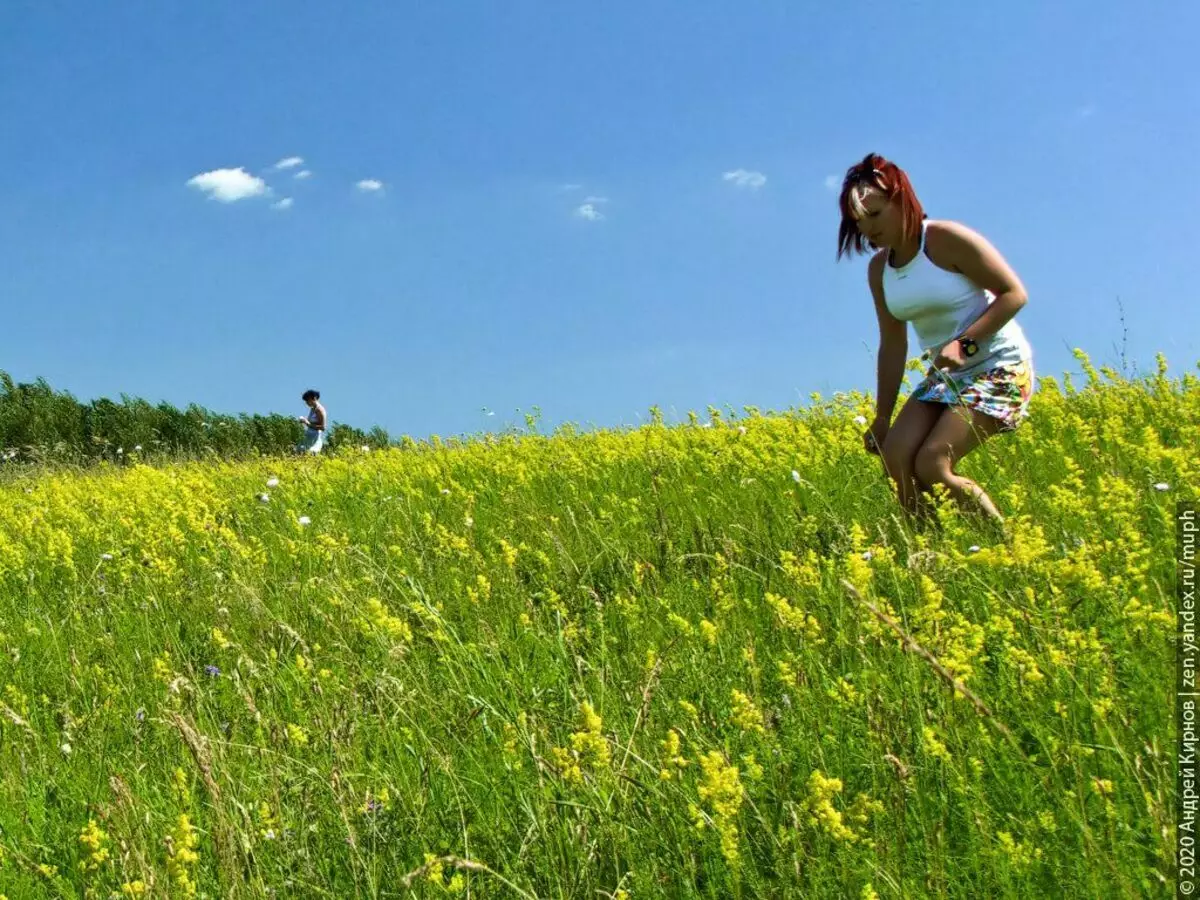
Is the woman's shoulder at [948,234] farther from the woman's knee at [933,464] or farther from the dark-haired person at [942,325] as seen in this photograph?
the woman's knee at [933,464]

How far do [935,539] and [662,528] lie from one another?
128 cm

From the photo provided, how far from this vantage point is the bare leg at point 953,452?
4.28 metres

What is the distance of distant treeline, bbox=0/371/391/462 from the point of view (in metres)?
22.8

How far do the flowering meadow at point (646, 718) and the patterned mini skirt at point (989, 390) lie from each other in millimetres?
481

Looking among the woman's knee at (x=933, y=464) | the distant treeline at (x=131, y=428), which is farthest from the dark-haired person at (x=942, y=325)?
the distant treeline at (x=131, y=428)

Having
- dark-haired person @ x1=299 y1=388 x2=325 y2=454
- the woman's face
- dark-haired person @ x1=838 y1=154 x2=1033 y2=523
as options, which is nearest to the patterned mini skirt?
dark-haired person @ x1=838 y1=154 x2=1033 y2=523

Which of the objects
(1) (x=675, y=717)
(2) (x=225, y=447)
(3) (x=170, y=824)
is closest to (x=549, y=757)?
(1) (x=675, y=717)

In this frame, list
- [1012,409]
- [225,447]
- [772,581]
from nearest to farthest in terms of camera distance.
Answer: [772,581] < [1012,409] < [225,447]

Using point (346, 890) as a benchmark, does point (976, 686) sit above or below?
above

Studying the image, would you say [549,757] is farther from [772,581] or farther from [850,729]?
[772,581]

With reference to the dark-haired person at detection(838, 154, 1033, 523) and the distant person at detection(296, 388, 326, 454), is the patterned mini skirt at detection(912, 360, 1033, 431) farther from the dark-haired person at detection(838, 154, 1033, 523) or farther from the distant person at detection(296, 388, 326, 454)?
the distant person at detection(296, 388, 326, 454)

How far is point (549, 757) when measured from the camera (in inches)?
86.2

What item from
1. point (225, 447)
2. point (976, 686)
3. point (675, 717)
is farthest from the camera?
point (225, 447)

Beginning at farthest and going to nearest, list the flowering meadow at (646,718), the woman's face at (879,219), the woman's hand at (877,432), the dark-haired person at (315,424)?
the dark-haired person at (315,424) < the woman's hand at (877,432) < the woman's face at (879,219) < the flowering meadow at (646,718)
